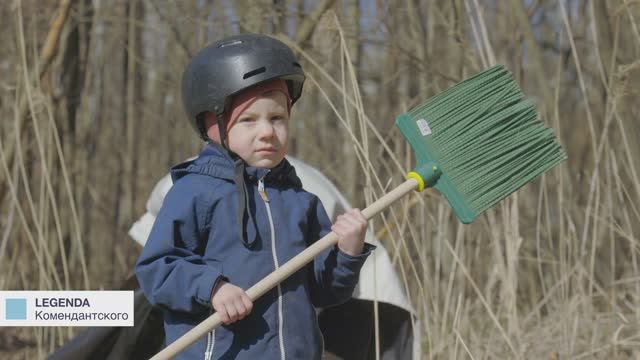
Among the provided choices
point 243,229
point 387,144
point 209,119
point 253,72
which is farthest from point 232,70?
point 387,144

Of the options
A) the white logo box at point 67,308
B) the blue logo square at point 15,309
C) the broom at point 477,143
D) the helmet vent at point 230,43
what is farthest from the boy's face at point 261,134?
the blue logo square at point 15,309

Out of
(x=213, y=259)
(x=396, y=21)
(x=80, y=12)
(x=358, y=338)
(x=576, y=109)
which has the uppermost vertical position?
(x=80, y=12)

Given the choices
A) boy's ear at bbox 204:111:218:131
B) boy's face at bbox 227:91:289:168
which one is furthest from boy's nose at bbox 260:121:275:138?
boy's ear at bbox 204:111:218:131

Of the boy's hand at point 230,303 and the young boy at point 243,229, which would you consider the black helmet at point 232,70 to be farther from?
the boy's hand at point 230,303

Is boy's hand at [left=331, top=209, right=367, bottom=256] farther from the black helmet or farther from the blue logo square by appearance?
the blue logo square

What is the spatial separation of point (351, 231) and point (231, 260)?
0.24 m

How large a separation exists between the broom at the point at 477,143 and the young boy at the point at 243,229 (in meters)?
0.22

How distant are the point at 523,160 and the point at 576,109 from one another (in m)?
3.28

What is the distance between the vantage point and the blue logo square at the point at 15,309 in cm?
280

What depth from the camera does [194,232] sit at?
71.7 inches

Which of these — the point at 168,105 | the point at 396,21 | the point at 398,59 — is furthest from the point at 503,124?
the point at 168,105

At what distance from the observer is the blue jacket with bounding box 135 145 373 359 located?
178 centimetres

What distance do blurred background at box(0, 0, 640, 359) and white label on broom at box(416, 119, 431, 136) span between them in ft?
1.02

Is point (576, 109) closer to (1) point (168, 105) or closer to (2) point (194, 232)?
(1) point (168, 105)
